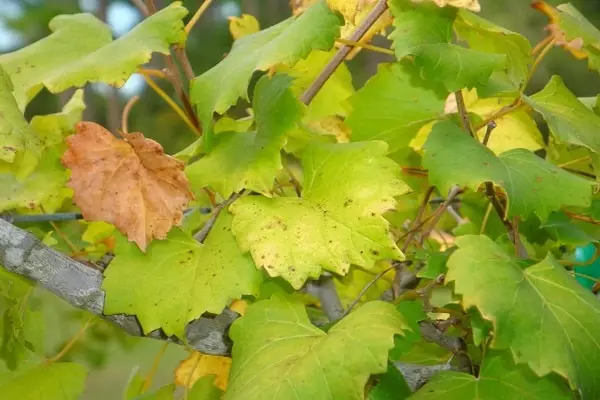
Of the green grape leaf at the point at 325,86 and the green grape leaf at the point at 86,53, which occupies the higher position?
the green grape leaf at the point at 86,53

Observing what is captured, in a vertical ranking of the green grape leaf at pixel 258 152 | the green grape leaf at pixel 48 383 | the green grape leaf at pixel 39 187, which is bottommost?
the green grape leaf at pixel 48 383

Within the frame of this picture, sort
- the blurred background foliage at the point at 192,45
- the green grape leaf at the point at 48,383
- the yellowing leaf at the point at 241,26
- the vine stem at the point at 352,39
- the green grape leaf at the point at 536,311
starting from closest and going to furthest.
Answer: the green grape leaf at the point at 536,311 < the vine stem at the point at 352,39 < the green grape leaf at the point at 48,383 < the yellowing leaf at the point at 241,26 < the blurred background foliage at the point at 192,45

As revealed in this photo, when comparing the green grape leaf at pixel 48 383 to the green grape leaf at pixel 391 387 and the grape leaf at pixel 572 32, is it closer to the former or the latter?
the green grape leaf at pixel 391 387

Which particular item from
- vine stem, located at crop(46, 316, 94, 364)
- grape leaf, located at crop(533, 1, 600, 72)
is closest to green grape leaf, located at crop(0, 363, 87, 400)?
vine stem, located at crop(46, 316, 94, 364)

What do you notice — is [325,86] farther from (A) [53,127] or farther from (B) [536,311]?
(B) [536,311]

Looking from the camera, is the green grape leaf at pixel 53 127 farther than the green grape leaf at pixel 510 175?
Yes

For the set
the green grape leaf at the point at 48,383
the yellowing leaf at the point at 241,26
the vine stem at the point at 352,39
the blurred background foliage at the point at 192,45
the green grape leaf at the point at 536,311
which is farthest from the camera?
the blurred background foliage at the point at 192,45

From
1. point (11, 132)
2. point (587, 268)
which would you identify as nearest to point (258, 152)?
point (11, 132)

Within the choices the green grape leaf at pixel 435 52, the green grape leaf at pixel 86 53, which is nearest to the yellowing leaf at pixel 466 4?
the green grape leaf at pixel 435 52
